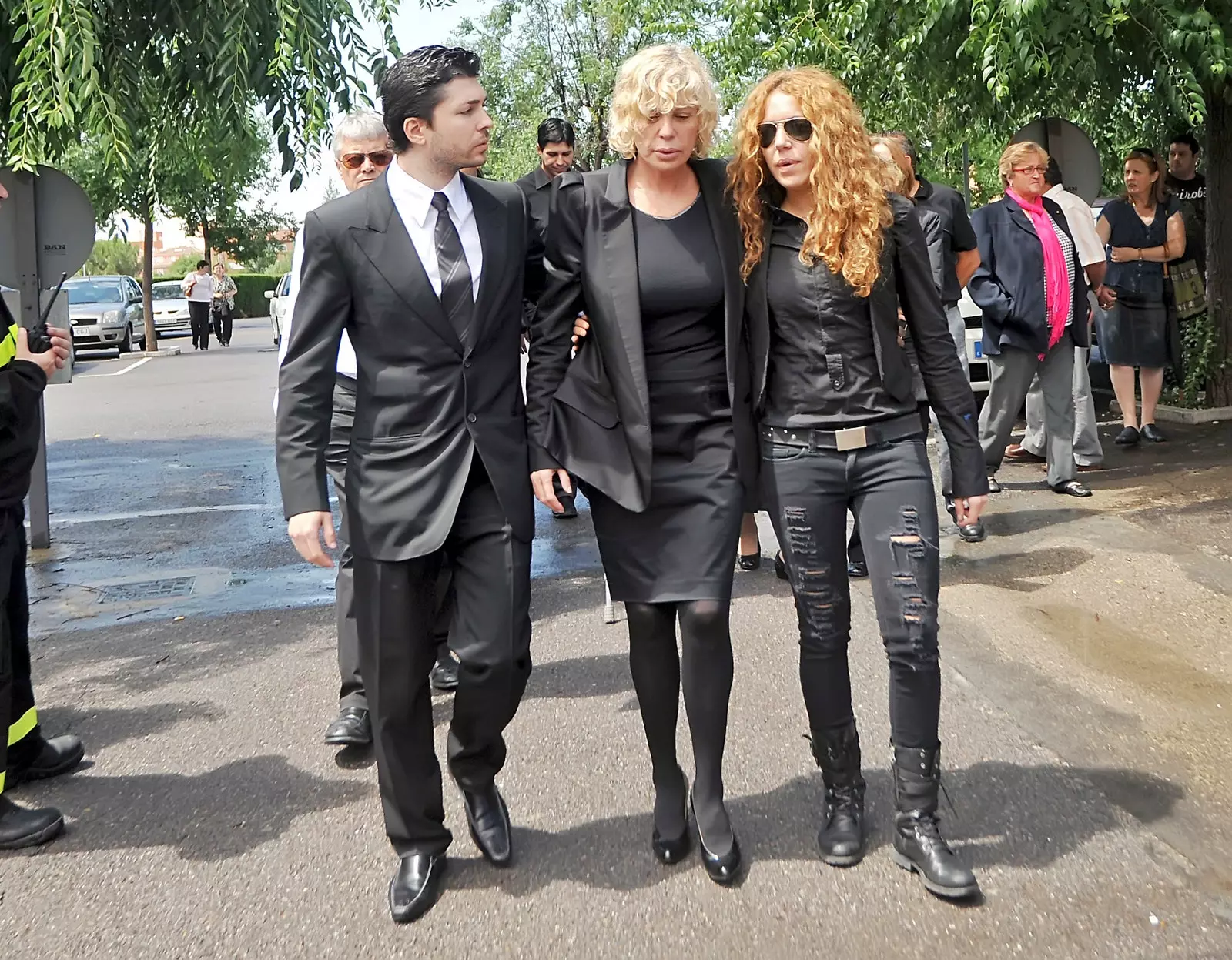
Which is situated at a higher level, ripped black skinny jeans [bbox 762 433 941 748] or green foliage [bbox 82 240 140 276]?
green foliage [bbox 82 240 140 276]

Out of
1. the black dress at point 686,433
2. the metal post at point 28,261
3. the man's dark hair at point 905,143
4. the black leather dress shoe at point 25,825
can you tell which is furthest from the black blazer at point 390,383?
the metal post at point 28,261

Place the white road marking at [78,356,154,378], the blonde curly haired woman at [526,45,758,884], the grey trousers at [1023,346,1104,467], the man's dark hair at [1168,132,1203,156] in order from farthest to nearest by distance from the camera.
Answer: the white road marking at [78,356,154,378]
the man's dark hair at [1168,132,1203,156]
the grey trousers at [1023,346,1104,467]
the blonde curly haired woman at [526,45,758,884]

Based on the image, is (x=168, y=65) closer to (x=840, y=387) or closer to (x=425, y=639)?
(x=425, y=639)

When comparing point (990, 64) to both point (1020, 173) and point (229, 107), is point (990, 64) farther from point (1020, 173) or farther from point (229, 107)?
point (229, 107)

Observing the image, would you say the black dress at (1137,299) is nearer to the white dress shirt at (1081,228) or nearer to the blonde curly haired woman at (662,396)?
the white dress shirt at (1081,228)

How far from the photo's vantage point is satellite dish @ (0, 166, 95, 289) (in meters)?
8.02

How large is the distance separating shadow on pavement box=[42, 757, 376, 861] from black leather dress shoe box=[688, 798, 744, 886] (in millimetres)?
1242

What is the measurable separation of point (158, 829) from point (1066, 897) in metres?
2.53

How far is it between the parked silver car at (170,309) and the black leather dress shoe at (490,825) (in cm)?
4175

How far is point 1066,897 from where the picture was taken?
3.54 meters

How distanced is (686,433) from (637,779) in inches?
50.1

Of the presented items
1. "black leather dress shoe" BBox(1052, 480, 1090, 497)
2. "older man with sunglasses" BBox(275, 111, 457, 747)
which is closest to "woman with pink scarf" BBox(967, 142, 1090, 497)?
"black leather dress shoe" BBox(1052, 480, 1090, 497)

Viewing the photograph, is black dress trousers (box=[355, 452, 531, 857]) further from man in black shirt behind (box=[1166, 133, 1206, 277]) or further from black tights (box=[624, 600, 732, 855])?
man in black shirt behind (box=[1166, 133, 1206, 277])

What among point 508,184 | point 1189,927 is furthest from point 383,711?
point 1189,927
